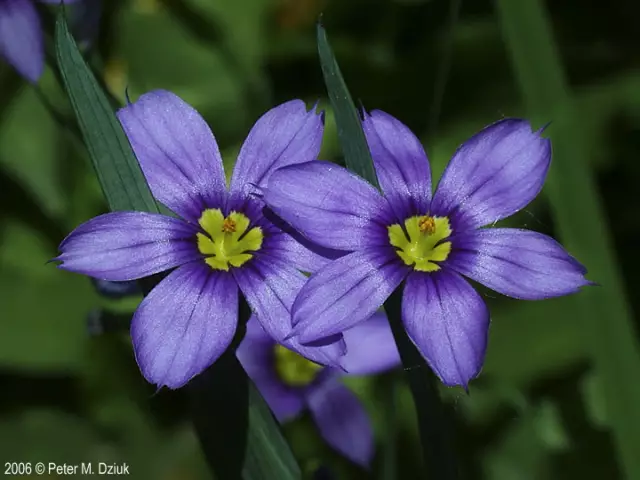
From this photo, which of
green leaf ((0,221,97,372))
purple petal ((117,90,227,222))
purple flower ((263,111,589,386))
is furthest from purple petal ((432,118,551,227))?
green leaf ((0,221,97,372))

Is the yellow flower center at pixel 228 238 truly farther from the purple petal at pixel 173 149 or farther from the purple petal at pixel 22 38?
the purple petal at pixel 22 38

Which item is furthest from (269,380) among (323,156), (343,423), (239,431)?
(323,156)

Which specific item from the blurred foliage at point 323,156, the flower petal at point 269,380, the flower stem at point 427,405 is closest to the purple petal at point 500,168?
the flower stem at point 427,405

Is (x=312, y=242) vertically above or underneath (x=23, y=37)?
underneath

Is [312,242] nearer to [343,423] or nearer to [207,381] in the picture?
[207,381]

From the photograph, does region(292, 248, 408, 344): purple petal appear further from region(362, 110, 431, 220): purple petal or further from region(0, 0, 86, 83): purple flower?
region(0, 0, 86, 83): purple flower

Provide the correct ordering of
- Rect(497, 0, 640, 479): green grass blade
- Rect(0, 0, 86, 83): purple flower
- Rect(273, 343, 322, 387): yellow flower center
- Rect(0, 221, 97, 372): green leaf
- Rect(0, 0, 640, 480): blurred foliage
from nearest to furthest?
Rect(0, 0, 86, 83): purple flower < Rect(497, 0, 640, 479): green grass blade < Rect(273, 343, 322, 387): yellow flower center < Rect(0, 0, 640, 480): blurred foliage < Rect(0, 221, 97, 372): green leaf
